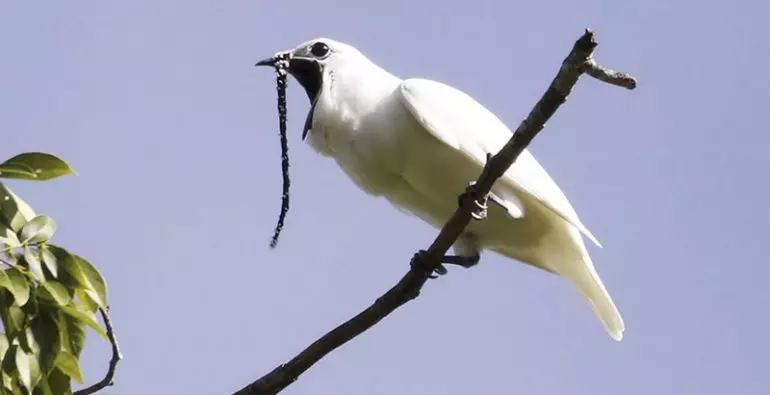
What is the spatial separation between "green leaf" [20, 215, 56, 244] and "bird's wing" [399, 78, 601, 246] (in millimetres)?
1711

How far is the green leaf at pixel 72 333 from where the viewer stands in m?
2.45

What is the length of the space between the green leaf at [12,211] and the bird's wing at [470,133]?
170 cm

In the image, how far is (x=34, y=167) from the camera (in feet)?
8.18

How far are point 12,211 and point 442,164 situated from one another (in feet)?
5.98

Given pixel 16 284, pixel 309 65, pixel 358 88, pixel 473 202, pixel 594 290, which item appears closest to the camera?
pixel 16 284

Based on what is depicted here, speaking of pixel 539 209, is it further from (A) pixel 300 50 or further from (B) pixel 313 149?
(A) pixel 300 50

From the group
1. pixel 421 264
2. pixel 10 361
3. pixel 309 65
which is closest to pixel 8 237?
pixel 10 361

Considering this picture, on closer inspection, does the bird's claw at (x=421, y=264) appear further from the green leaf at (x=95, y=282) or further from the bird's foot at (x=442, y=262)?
the green leaf at (x=95, y=282)

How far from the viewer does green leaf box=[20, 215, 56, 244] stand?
2.42 metres

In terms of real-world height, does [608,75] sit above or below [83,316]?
above

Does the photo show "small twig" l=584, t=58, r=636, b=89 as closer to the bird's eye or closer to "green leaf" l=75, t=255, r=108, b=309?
"green leaf" l=75, t=255, r=108, b=309

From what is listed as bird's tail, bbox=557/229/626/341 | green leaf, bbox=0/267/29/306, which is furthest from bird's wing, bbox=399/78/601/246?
green leaf, bbox=0/267/29/306

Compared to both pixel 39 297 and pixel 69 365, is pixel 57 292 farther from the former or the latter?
pixel 69 365

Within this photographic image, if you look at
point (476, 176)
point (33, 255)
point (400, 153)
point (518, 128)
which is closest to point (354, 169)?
point (400, 153)
